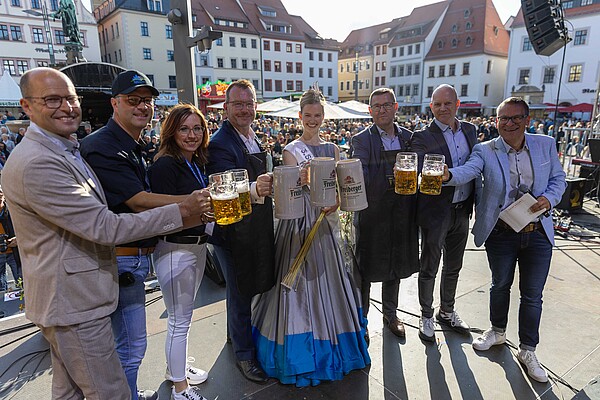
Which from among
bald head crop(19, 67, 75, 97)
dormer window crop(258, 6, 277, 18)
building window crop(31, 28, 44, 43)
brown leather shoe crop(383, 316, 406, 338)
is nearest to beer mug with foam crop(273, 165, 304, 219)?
bald head crop(19, 67, 75, 97)

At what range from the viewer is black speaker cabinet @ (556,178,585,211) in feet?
21.4

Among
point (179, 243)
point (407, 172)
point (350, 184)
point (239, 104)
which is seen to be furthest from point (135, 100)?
point (407, 172)

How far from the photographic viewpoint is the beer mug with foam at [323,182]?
193cm

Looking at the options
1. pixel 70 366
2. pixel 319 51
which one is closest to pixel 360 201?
pixel 70 366

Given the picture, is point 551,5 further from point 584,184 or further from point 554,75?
point 554,75

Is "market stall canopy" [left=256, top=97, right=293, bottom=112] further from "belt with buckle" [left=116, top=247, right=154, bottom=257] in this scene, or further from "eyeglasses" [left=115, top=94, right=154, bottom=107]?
"belt with buckle" [left=116, top=247, right=154, bottom=257]

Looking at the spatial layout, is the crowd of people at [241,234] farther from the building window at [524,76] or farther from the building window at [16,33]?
the building window at [16,33]

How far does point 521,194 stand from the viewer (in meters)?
2.46

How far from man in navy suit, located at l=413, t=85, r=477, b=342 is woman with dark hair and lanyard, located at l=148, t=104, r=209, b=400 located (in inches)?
64.3

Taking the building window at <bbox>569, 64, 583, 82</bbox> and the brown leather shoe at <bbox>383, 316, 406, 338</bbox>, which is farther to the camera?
Answer: the building window at <bbox>569, 64, 583, 82</bbox>

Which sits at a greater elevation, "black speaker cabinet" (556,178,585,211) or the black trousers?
the black trousers


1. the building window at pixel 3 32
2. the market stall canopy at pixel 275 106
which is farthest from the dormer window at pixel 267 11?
the market stall canopy at pixel 275 106

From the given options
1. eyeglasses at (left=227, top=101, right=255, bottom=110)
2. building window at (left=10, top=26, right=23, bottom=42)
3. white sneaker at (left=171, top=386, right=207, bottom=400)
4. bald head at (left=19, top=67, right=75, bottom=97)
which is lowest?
white sneaker at (left=171, top=386, right=207, bottom=400)

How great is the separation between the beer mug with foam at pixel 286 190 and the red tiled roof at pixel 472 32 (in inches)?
1711
